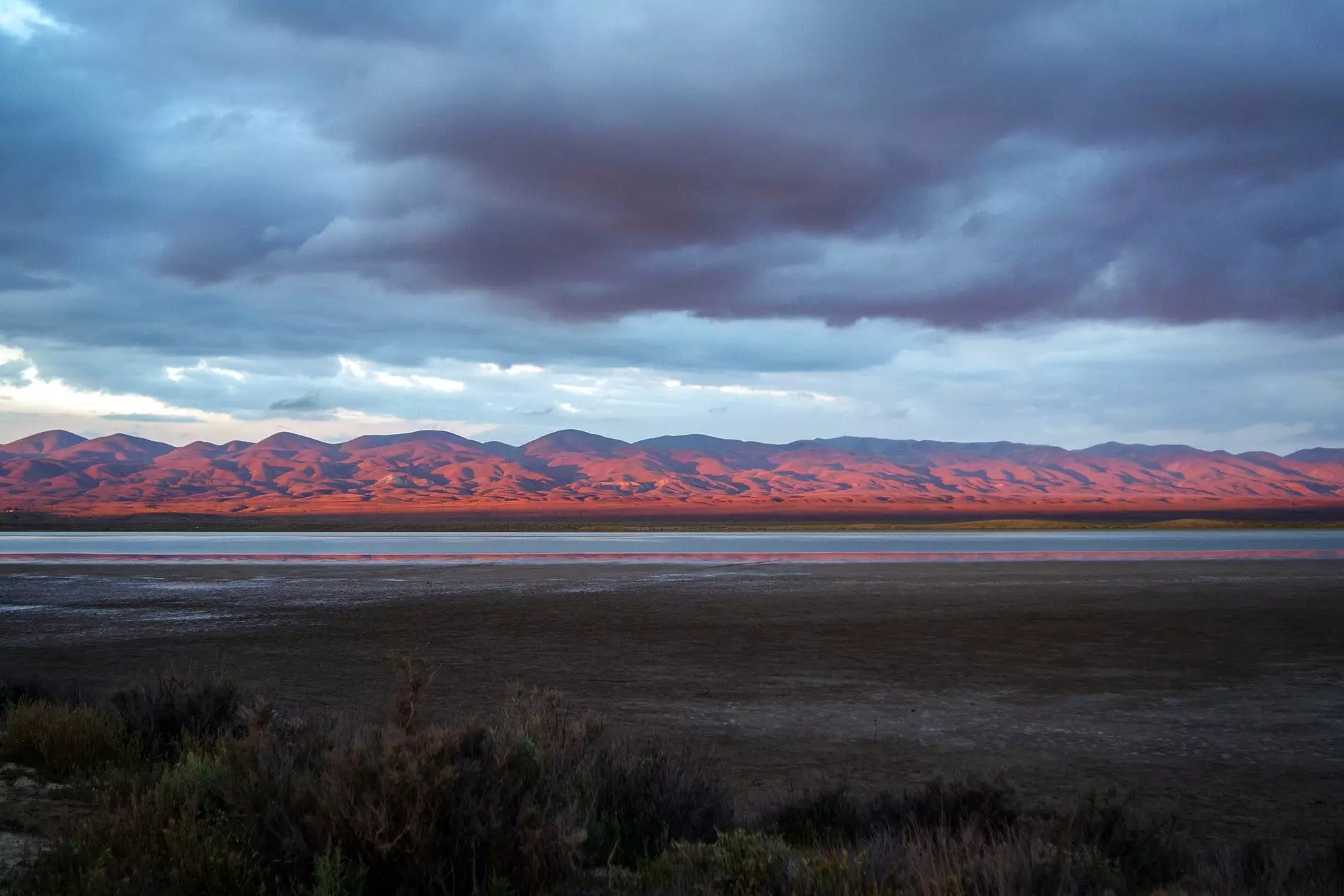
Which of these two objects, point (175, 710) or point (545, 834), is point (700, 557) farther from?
point (545, 834)

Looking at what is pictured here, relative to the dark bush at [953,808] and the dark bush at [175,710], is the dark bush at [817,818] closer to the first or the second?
the dark bush at [953,808]

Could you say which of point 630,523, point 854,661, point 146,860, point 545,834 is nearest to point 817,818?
point 545,834

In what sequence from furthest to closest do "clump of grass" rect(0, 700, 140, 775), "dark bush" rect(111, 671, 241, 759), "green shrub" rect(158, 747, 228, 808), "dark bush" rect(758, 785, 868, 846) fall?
"dark bush" rect(111, 671, 241, 759) → "clump of grass" rect(0, 700, 140, 775) → "dark bush" rect(758, 785, 868, 846) → "green shrub" rect(158, 747, 228, 808)

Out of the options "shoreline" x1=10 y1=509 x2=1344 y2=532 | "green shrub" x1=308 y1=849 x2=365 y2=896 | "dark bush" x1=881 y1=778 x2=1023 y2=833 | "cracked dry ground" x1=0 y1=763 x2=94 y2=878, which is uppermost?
"green shrub" x1=308 y1=849 x2=365 y2=896

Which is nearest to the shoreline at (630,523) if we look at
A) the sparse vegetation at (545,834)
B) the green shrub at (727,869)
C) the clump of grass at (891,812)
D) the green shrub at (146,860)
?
the clump of grass at (891,812)

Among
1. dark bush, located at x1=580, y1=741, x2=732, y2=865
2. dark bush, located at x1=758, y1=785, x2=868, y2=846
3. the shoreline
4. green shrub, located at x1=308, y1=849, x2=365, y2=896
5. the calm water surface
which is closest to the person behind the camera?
green shrub, located at x1=308, y1=849, x2=365, y2=896

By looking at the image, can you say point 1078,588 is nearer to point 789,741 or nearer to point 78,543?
point 789,741

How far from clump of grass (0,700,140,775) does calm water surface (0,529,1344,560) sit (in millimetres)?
38810

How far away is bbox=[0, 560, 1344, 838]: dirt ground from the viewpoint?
1035 cm

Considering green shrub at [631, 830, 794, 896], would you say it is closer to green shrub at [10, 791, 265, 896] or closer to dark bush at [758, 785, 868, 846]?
dark bush at [758, 785, 868, 846]

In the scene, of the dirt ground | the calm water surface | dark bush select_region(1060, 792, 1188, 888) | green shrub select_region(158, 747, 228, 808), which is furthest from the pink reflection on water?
green shrub select_region(158, 747, 228, 808)

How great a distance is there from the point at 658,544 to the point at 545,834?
59946 mm

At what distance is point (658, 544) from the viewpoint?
213ft

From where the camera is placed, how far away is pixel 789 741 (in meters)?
11.3
